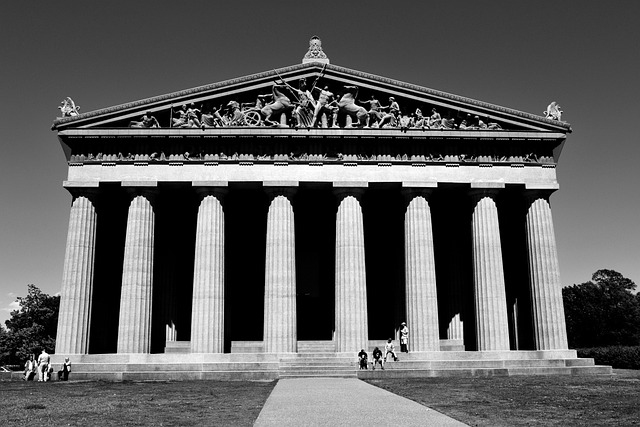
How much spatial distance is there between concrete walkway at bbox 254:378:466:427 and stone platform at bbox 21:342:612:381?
10880mm

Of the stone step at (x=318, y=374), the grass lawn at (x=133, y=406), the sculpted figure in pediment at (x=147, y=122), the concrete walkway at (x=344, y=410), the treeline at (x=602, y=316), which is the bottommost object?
the grass lawn at (x=133, y=406)

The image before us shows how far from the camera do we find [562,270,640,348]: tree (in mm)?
106250

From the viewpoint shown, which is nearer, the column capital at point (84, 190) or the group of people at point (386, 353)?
the group of people at point (386, 353)

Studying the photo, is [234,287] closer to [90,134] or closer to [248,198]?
[248,198]

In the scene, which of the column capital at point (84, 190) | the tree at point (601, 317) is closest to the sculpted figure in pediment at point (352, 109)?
the column capital at point (84, 190)

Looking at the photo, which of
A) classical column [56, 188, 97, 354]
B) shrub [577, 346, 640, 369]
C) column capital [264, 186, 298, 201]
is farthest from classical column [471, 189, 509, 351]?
classical column [56, 188, 97, 354]

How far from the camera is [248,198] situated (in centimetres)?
4806

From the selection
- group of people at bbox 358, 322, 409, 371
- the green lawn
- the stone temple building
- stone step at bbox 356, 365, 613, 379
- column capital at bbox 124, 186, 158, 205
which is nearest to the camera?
the green lawn

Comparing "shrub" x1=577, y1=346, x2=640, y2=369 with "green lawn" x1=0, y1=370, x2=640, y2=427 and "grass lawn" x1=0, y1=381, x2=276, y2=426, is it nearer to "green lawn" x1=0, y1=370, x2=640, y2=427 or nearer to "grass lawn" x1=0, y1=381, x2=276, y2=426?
"green lawn" x1=0, y1=370, x2=640, y2=427

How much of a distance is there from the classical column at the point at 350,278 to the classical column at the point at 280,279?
3032 mm

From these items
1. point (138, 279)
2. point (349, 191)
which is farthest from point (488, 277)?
point (138, 279)

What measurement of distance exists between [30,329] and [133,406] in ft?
258

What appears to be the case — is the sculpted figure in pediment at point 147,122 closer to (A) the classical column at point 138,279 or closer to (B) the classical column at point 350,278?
(A) the classical column at point 138,279

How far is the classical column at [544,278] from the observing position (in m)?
40.1
